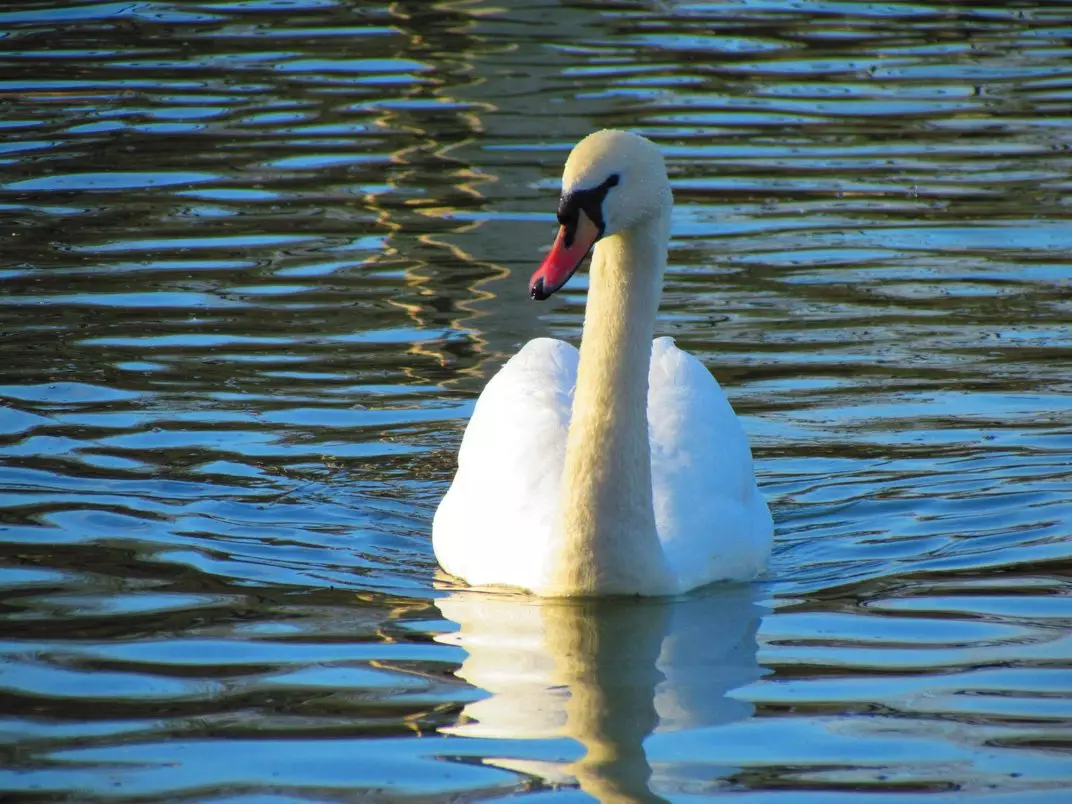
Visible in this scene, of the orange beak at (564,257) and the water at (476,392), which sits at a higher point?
the orange beak at (564,257)

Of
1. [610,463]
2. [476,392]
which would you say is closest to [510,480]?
[610,463]

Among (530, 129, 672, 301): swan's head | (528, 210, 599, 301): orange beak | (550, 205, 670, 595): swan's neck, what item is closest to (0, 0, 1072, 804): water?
(550, 205, 670, 595): swan's neck

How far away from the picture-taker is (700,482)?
759cm

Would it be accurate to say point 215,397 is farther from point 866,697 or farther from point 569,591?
point 866,697

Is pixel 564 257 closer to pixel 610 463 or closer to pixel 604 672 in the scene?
pixel 610 463

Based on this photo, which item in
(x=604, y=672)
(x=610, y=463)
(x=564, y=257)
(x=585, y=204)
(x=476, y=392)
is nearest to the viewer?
(x=604, y=672)

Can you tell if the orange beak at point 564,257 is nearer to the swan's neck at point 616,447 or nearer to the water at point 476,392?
the swan's neck at point 616,447

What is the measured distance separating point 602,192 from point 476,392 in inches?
133

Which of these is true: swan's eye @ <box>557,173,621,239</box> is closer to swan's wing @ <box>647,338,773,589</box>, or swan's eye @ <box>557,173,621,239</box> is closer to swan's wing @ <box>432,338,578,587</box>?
swan's wing @ <box>432,338,578,587</box>

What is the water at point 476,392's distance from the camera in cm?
579

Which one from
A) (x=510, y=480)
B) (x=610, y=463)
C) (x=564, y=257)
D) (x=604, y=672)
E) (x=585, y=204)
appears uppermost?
(x=585, y=204)

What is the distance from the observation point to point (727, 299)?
36.7ft

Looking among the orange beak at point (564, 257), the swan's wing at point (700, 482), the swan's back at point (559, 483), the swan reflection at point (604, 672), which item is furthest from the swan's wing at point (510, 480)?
the orange beak at point (564, 257)

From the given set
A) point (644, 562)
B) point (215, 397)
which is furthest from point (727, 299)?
point (644, 562)
